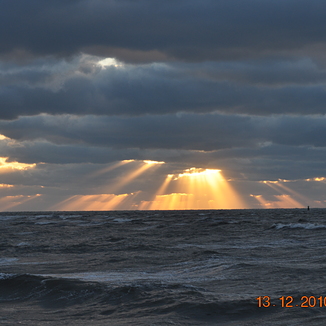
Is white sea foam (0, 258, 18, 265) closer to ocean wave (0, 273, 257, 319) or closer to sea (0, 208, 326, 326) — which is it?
sea (0, 208, 326, 326)

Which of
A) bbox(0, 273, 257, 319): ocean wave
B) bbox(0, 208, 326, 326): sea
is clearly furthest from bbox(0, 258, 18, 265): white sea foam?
bbox(0, 273, 257, 319): ocean wave

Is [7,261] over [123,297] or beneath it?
beneath

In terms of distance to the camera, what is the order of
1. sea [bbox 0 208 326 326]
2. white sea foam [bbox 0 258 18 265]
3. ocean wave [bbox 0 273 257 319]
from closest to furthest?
sea [bbox 0 208 326 326] → ocean wave [bbox 0 273 257 319] → white sea foam [bbox 0 258 18 265]

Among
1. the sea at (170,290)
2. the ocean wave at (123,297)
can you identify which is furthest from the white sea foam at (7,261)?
the ocean wave at (123,297)

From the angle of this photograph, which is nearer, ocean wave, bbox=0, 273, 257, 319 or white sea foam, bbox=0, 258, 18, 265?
ocean wave, bbox=0, 273, 257, 319

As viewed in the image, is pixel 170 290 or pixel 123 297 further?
pixel 170 290

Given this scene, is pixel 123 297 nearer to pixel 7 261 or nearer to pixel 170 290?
pixel 170 290

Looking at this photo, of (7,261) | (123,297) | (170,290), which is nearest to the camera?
(123,297)

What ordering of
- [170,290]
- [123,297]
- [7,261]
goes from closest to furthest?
[123,297], [170,290], [7,261]

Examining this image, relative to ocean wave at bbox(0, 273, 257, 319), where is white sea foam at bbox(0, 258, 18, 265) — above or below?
below

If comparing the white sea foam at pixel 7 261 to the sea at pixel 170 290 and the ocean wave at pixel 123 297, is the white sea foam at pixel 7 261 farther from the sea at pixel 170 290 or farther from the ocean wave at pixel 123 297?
the ocean wave at pixel 123 297

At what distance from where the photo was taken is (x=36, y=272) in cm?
2383

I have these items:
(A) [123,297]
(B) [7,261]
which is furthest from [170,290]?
(B) [7,261]

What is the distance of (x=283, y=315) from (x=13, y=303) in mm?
10017
